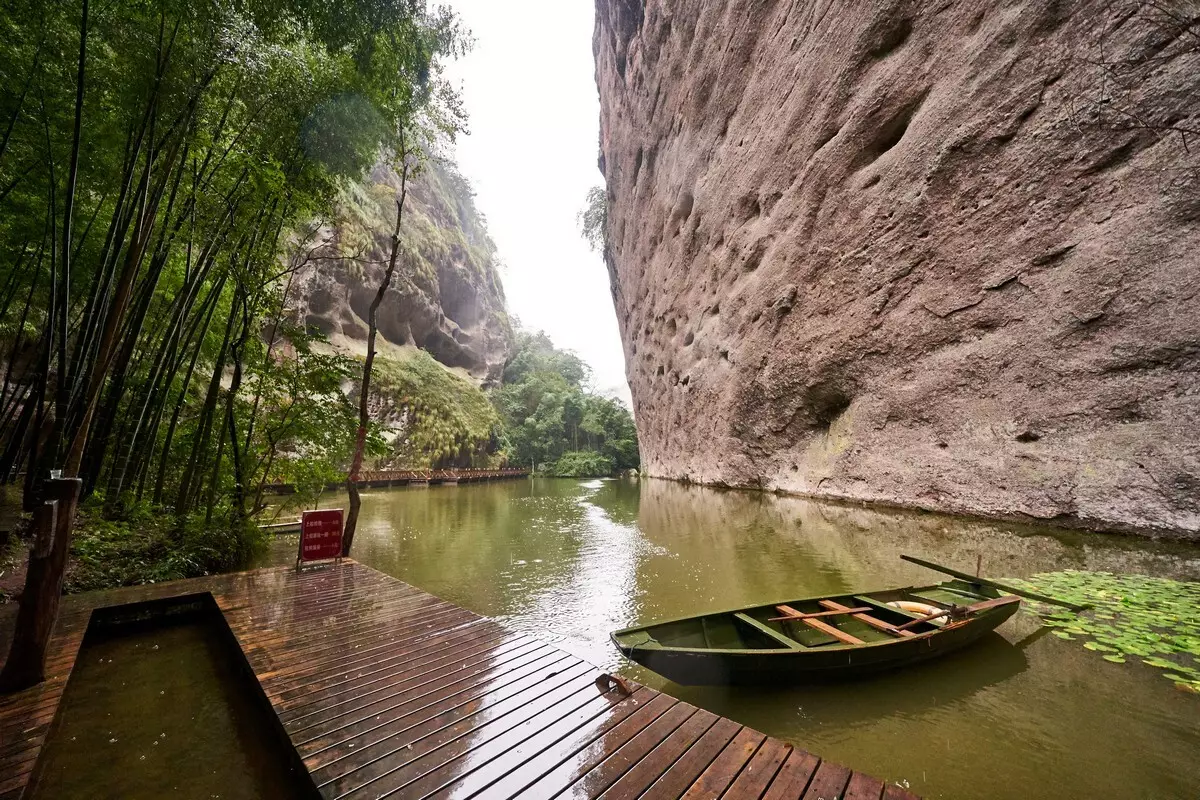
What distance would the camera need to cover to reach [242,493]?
291 inches

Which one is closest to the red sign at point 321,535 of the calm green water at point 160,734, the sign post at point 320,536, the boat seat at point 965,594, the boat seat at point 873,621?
the sign post at point 320,536

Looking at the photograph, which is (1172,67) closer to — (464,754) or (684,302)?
(464,754)

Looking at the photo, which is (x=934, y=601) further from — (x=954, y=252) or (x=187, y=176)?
(x=187, y=176)

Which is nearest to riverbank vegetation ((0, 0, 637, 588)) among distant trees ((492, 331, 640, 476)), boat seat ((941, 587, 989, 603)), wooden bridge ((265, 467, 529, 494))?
boat seat ((941, 587, 989, 603))

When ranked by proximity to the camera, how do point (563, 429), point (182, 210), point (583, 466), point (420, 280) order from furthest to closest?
point (563, 429), point (583, 466), point (420, 280), point (182, 210)

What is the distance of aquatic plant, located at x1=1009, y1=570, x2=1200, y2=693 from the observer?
3.84 meters

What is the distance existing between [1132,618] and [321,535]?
9098 mm

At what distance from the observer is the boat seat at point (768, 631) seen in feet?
12.0

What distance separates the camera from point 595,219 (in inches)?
1503

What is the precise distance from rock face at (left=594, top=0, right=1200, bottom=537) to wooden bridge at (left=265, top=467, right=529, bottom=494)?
17.0 m

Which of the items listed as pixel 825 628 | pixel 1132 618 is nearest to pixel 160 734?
pixel 825 628

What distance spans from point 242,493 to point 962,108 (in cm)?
1632

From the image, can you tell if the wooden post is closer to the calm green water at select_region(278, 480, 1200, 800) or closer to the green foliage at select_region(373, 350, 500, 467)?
the calm green water at select_region(278, 480, 1200, 800)

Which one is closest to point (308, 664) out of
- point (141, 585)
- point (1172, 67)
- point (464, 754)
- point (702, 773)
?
point (464, 754)
